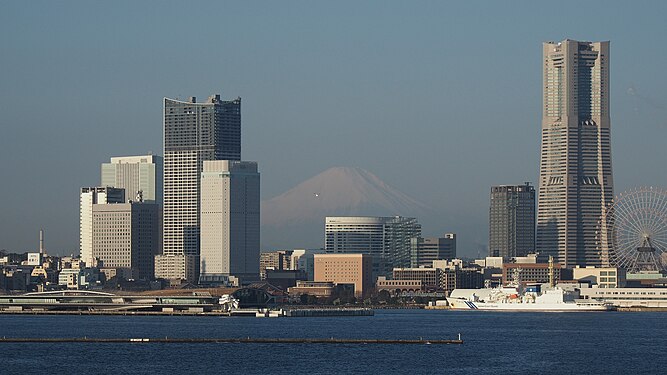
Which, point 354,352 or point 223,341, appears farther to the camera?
point 223,341

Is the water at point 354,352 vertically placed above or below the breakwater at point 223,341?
below

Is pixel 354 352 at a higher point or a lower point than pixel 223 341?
lower

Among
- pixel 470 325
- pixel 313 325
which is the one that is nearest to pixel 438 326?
pixel 470 325

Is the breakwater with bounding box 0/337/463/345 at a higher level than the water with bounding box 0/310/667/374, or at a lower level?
higher

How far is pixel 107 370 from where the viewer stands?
107 meters

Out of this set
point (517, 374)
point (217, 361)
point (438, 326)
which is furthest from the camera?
point (438, 326)

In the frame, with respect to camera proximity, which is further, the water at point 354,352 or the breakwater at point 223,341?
the breakwater at point 223,341

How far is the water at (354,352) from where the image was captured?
10950 cm

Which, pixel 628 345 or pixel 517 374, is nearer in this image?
pixel 517 374

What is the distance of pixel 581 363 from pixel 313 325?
71.3 m

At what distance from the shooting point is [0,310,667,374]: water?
10950 cm

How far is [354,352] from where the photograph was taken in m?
124

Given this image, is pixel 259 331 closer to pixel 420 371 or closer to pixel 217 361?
pixel 217 361

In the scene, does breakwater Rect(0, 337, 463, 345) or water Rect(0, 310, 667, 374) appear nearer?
water Rect(0, 310, 667, 374)
